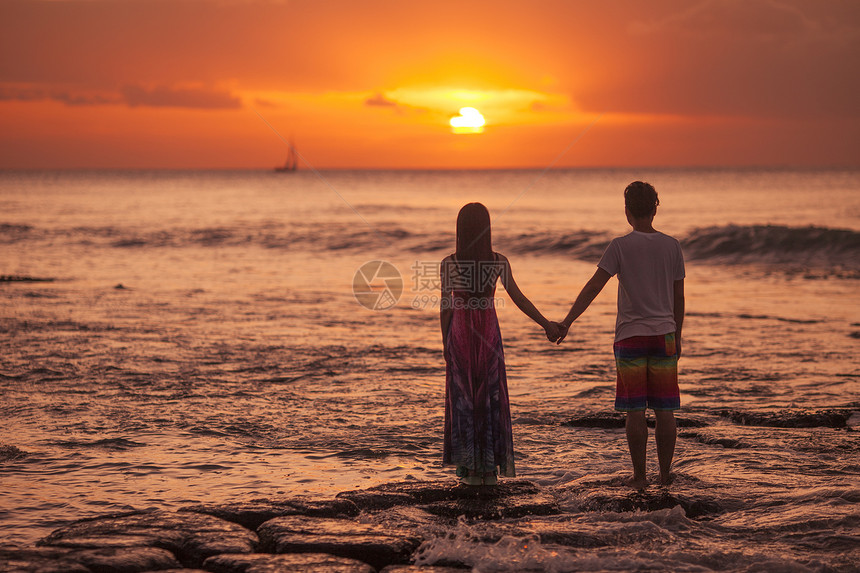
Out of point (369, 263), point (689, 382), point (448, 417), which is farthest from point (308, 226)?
point (448, 417)

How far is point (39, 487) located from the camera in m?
5.23

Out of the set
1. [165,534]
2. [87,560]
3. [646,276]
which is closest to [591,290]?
[646,276]

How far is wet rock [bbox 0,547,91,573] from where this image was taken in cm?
371

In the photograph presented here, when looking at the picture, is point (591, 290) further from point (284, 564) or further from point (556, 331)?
point (284, 564)

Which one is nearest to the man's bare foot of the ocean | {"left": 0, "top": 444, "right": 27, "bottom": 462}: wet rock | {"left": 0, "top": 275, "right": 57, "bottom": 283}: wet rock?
the ocean

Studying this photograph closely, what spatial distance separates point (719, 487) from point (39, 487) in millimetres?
4451

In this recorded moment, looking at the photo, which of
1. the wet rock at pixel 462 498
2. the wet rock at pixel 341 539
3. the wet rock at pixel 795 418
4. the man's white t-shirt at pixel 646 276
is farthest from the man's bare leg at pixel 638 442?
the wet rock at pixel 795 418

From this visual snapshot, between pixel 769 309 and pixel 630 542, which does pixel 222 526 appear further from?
pixel 769 309

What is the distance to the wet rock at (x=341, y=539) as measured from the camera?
408 centimetres

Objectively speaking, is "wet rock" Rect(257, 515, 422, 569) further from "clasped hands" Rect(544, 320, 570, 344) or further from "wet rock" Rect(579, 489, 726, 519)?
"clasped hands" Rect(544, 320, 570, 344)

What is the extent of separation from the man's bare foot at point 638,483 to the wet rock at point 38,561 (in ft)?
10.7

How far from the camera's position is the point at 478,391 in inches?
200

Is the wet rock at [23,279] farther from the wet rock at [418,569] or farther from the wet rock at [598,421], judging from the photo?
the wet rock at [418,569]

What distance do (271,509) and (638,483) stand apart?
2.33 metres
